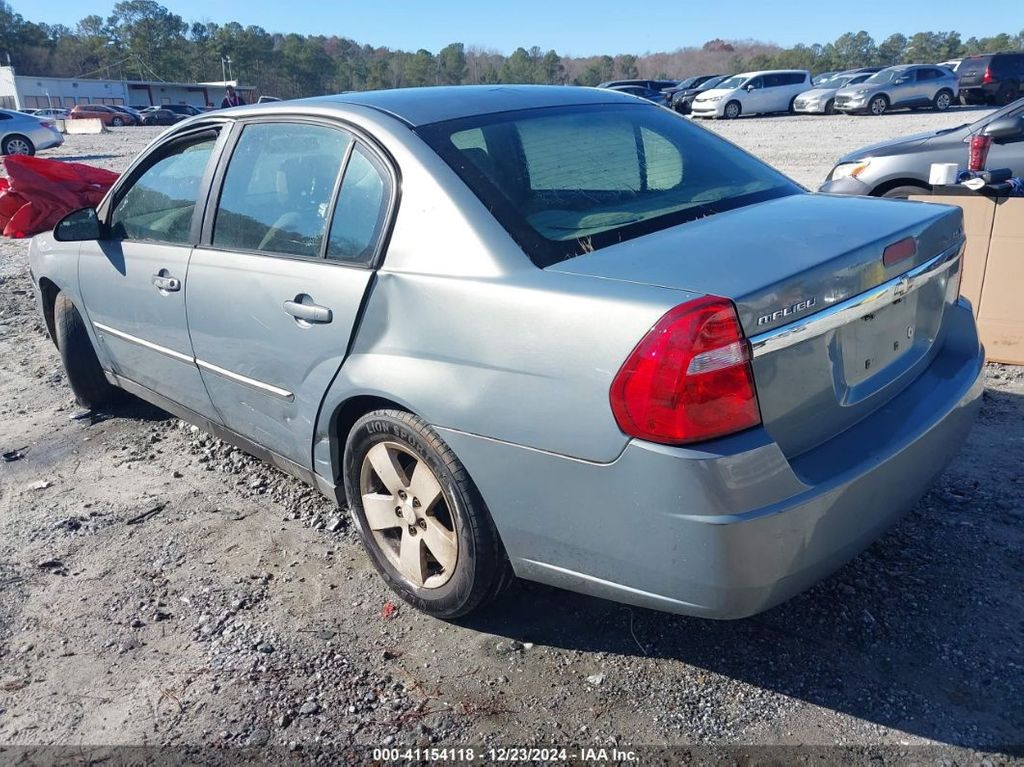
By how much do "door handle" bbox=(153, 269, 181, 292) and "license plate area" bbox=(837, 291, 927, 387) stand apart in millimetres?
2698

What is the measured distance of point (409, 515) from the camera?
2893 millimetres

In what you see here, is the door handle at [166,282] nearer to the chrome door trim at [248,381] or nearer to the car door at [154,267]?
the car door at [154,267]

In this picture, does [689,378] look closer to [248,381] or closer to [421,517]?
[421,517]

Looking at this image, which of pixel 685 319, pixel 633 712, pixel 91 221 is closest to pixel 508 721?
pixel 633 712

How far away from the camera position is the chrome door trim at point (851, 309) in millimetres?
2162

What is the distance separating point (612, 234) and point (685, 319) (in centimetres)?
61

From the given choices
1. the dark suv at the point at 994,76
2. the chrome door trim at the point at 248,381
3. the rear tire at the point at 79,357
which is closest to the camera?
the chrome door trim at the point at 248,381

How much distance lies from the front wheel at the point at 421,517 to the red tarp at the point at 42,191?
987cm

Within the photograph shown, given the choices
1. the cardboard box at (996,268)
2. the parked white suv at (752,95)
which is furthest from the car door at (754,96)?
the cardboard box at (996,268)

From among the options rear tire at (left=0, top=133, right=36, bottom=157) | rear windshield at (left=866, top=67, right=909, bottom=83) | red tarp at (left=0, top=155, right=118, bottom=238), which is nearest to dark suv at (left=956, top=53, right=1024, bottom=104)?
rear windshield at (left=866, top=67, right=909, bottom=83)

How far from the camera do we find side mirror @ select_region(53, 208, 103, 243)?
4148mm

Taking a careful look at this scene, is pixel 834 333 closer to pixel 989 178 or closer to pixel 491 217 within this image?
pixel 491 217

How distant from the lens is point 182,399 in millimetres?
4000

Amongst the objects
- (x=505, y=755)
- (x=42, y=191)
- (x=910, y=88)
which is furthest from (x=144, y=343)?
(x=910, y=88)
